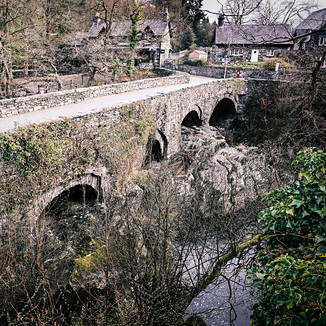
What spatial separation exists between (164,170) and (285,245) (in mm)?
6763

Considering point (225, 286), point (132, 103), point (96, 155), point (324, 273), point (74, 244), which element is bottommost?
point (225, 286)

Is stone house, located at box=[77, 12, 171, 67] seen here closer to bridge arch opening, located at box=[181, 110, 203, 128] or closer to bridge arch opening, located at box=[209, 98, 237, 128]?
bridge arch opening, located at box=[209, 98, 237, 128]

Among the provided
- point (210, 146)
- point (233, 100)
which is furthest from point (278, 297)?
point (233, 100)

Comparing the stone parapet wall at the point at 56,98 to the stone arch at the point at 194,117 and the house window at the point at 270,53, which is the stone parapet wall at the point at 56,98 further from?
the house window at the point at 270,53

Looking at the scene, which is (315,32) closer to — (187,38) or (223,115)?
(223,115)

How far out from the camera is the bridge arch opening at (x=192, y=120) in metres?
15.6

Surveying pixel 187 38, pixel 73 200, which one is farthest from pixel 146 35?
pixel 73 200

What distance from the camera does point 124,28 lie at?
2194 centimetres

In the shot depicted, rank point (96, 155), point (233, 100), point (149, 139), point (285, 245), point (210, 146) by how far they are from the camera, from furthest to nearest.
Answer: point (233, 100) < point (210, 146) < point (149, 139) < point (96, 155) < point (285, 245)

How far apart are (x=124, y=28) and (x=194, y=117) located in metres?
11.1

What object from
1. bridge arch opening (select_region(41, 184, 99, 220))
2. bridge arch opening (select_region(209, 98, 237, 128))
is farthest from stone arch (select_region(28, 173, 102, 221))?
bridge arch opening (select_region(209, 98, 237, 128))

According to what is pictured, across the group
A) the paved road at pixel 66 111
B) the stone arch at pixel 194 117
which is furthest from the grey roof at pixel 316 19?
the stone arch at pixel 194 117

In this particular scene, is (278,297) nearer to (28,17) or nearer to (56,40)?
(28,17)

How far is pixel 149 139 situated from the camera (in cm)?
1069
